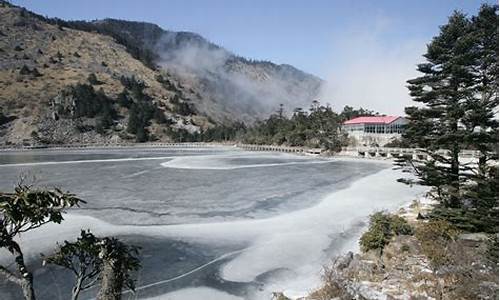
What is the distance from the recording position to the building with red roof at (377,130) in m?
81.1

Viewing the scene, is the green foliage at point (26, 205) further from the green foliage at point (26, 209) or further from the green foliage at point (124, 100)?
the green foliage at point (124, 100)

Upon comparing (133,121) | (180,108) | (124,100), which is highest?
(124,100)

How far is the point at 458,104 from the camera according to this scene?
17.6 m

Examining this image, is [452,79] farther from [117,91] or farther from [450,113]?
[117,91]

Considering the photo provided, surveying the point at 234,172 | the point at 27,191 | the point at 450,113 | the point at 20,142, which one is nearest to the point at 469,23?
the point at 450,113

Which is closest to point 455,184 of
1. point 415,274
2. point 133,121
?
point 415,274

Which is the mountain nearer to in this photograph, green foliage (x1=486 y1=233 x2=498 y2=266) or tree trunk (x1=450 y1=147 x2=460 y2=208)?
tree trunk (x1=450 y1=147 x2=460 y2=208)

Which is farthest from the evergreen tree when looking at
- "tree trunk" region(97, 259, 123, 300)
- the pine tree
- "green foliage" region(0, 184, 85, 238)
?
"green foliage" region(0, 184, 85, 238)

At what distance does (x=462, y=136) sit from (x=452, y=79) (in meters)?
2.90

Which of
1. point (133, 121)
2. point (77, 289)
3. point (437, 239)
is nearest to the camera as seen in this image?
point (77, 289)

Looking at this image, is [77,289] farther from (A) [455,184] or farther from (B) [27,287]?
(A) [455,184]

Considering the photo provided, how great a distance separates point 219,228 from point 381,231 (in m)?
7.33

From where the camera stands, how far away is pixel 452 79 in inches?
712

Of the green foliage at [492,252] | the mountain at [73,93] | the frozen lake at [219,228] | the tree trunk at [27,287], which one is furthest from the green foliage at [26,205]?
the mountain at [73,93]
